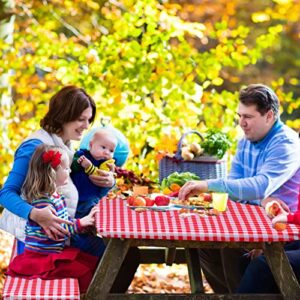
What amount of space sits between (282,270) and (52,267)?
37.3 inches

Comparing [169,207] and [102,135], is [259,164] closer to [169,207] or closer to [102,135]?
[169,207]

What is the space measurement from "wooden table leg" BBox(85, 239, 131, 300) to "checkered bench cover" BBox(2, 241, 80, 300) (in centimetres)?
7

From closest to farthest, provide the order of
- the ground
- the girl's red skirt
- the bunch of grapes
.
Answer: the girl's red skirt
the bunch of grapes
the ground

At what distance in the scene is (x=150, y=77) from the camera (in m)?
6.43

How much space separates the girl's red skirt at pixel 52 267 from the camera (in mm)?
3736

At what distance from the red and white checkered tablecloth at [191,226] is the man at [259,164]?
0.31 m

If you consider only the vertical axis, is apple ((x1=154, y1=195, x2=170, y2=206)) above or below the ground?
above

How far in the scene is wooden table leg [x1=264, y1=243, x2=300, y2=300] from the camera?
353 centimetres

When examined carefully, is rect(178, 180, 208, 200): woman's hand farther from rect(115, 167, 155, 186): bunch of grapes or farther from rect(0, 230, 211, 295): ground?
rect(0, 230, 211, 295): ground

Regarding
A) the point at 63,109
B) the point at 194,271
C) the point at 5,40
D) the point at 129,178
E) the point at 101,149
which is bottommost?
the point at 194,271

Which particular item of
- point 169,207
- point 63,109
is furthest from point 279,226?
point 63,109

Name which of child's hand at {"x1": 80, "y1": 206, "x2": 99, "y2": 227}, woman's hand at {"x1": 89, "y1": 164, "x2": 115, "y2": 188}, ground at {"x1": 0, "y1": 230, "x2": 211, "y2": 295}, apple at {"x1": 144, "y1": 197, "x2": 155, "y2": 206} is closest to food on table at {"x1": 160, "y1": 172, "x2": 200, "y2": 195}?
woman's hand at {"x1": 89, "y1": 164, "x2": 115, "y2": 188}

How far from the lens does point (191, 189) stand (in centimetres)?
412

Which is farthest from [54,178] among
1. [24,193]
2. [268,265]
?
[268,265]
